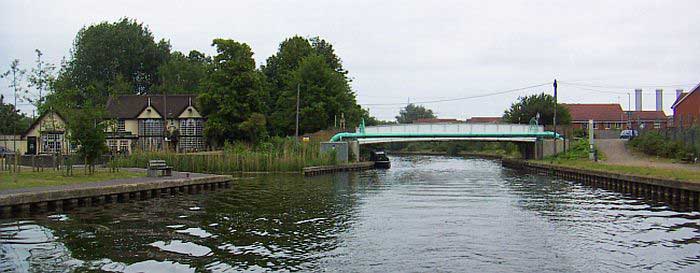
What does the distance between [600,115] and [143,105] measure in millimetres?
73732

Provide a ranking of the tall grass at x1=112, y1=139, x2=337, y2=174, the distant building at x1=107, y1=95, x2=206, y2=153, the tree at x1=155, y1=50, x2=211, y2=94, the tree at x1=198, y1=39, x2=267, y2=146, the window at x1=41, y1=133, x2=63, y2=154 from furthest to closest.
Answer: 1. the tree at x1=155, y1=50, x2=211, y2=94
2. the distant building at x1=107, y1=95, x2=206, y2=153
3. the tree at x1=198, y1=39, x2=267, y2=146
4. the tall grass at x1=112, y1=139, x2=337, y2=174
5. the window at x1=41, y1=133, x2=63, y2=154

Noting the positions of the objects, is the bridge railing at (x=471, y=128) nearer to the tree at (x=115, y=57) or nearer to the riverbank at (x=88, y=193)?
the riverbank at (x=88, y=193)

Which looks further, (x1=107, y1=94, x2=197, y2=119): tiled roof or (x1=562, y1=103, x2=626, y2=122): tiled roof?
(x1=562, y1=103, x2=626, y2=122): tiled roof

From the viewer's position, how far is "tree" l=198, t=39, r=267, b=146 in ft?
214

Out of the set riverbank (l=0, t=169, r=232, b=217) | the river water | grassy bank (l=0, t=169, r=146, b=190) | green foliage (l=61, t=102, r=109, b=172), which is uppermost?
green foliage (l=61, t=102, r=109, b=172)

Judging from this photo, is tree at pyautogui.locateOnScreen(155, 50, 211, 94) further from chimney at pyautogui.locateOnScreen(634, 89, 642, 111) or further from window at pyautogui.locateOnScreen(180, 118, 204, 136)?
chimney at pyautogui.locateOnScreen(634, 89, 642, 111)

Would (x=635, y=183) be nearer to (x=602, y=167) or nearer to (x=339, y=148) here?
(x=602, y=167)

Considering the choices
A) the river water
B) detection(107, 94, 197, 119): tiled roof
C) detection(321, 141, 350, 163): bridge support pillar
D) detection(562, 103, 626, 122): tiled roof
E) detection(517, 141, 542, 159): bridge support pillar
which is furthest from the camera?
detection(562, 103, 626, 122): tiled roof

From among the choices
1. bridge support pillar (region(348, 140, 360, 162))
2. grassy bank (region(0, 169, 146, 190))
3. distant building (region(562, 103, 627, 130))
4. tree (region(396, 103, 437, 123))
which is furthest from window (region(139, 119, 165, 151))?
tree (region(396, 103, 437, 123))

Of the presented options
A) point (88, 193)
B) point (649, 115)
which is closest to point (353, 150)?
point (88, 193)

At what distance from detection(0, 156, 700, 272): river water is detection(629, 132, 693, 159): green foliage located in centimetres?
1921

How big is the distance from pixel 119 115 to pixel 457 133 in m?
39.1

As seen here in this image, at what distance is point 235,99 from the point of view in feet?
215

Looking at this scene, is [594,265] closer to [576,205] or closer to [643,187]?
[576,205]
